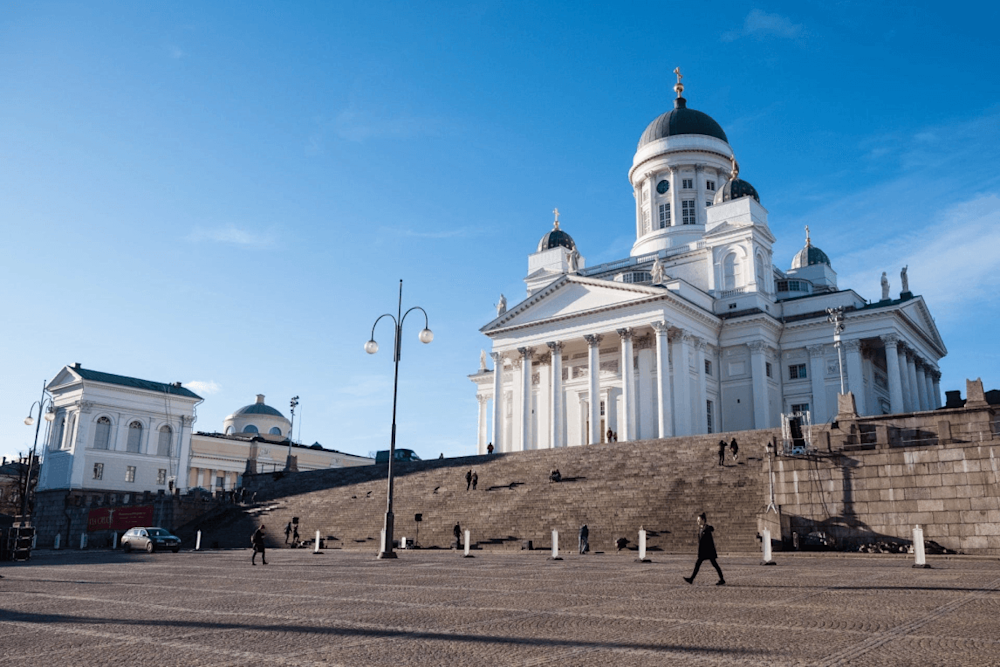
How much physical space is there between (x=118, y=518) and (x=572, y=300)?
31720mm

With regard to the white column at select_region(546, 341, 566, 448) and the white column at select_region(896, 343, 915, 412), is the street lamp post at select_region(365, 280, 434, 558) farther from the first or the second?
the white column at select_region(896, 343, 915, 412)

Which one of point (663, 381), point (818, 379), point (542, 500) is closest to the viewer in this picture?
point (542, 500)

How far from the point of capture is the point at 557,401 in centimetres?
5366

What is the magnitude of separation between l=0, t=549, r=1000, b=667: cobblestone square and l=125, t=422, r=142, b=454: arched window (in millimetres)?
58485

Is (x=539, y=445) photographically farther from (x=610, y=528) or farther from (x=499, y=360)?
(x=610, y=528)

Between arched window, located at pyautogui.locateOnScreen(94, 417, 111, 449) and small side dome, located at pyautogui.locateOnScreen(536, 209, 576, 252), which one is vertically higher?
small side dome, located at pyautogui.locateOnScreen(536, 209, 576, 252)

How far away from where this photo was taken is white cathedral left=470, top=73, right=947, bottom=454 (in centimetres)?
5225

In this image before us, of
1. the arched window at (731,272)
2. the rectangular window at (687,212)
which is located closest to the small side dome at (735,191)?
the arched window at (731,272)

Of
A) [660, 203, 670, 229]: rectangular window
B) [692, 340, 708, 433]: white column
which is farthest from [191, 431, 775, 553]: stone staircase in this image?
[660, 203, 670, 229]: rectangular window

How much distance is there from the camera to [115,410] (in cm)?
7106

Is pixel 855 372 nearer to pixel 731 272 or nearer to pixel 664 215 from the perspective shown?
pixel 731 272

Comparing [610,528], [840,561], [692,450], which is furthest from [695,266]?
[840,561]

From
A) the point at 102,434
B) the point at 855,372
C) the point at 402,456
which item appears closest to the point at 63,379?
the point at 102,434

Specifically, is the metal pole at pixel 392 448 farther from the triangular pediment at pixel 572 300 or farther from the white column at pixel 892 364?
the white column at pixel 892 364
